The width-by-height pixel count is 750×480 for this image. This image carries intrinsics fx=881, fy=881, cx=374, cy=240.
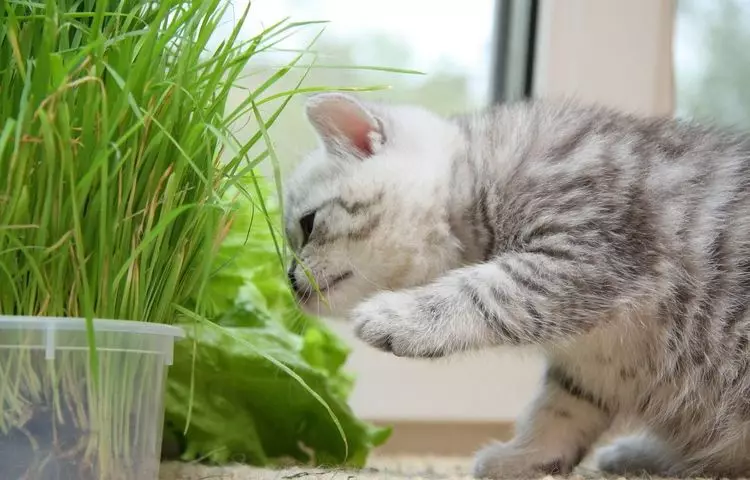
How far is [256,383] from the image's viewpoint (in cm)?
104

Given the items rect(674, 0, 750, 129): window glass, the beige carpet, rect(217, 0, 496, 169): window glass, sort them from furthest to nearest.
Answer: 1. rect(674, 0, 750, 129): window glass
2. rect(217, 0, 496, 169): window glass
3. the beige carpet

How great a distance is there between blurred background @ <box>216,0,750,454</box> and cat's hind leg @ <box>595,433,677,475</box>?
0.39 m

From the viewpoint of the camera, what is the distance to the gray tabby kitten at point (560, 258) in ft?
2.90

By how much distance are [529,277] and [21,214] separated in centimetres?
48

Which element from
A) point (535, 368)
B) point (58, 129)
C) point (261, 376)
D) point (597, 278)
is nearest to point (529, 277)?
point (597, 278)

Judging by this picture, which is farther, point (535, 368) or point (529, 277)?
point (535, 368)

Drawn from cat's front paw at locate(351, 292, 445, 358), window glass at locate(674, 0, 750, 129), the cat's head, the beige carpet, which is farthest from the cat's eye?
window glass at locate(674, 0, 750, 129)

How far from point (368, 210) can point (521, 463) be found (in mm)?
352

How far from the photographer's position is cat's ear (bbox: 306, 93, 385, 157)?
3.36 feet

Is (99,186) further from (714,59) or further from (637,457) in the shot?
(714,59)

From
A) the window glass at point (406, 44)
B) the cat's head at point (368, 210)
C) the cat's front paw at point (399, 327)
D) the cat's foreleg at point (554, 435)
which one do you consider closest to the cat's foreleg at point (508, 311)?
the cat's front paw at point (399, 327)

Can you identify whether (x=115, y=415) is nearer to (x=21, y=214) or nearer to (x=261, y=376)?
(x=21, y=214)

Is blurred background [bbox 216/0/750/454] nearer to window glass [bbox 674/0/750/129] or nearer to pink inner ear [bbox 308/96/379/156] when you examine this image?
window glass [bbox 674/0/750/129]

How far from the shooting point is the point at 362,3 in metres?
1.53
